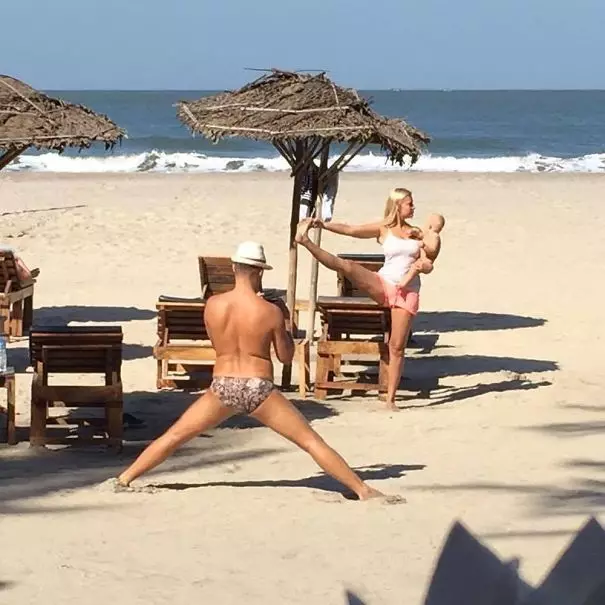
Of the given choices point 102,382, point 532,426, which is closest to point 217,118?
point 102,382

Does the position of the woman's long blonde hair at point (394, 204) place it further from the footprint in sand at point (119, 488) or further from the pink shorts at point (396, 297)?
the footprint in sand at point (119, 488)

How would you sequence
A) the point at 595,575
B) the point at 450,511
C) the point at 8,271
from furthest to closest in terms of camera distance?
the point at 8,271
the point at 450,511
the point at 595,575

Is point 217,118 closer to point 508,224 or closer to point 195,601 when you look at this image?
point 195,601

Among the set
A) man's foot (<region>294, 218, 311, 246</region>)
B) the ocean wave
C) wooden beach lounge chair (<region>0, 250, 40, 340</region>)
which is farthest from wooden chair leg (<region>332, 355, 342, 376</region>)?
the ocean wave

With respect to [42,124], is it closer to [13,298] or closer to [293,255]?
[293,255]

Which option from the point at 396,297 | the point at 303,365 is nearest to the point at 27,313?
the point at 303,365

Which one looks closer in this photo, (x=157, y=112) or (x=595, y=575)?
(x=595, y=575)

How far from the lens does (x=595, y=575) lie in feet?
2.00

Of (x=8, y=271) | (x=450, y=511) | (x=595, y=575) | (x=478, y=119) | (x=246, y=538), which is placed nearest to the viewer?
(x=595, y=575)

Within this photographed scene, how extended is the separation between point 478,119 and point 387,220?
5916cm

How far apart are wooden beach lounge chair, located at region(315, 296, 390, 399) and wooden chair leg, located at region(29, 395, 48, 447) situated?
2149 mm

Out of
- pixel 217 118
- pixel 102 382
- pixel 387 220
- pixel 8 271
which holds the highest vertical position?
pixel 217 118

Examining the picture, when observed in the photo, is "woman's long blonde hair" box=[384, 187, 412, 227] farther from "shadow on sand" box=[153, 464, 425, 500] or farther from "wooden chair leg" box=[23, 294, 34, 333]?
"wooden chair leg" box=[23, 294, 34, 333]

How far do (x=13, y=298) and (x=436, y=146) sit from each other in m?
38.0
